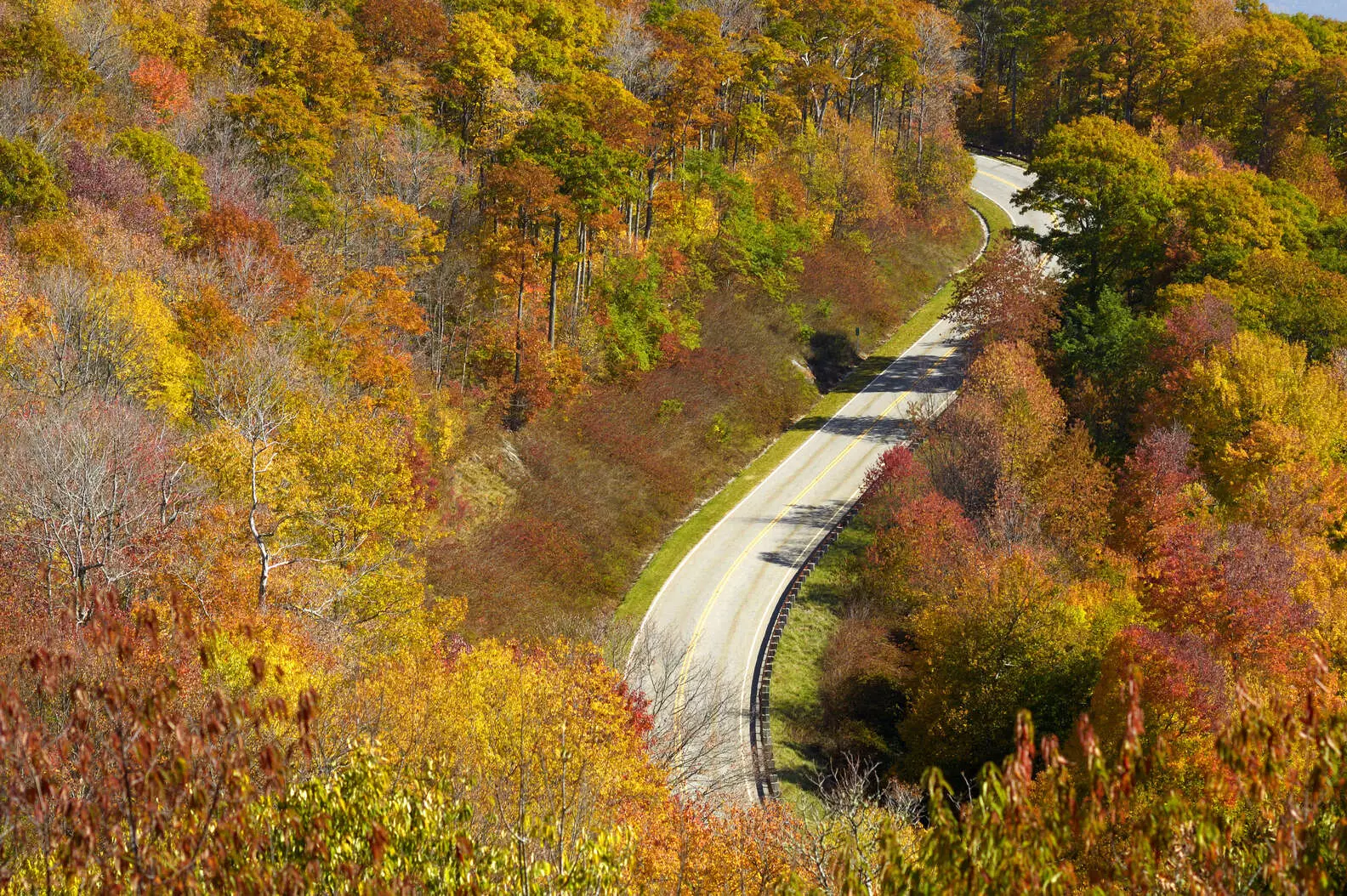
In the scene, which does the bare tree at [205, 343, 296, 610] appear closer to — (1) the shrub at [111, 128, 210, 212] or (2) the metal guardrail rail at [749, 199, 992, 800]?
(1) the shrub at [111, 128, 210, 212]

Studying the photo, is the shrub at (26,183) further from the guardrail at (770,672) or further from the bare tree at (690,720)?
the guardrail at (770,672)

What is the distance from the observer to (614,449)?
55219 millimetres

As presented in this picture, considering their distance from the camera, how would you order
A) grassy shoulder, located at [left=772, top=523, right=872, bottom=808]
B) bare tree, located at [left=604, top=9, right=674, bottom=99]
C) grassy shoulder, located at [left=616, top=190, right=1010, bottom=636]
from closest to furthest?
grassy shoulder, located at [left=772, top=523, right=872, bottom=808]
grassy shoulder, located at [left=616, top=190, right=1010, bottom=636]
bare tree, located at [left=604, top=9, right=674, bottom=99]

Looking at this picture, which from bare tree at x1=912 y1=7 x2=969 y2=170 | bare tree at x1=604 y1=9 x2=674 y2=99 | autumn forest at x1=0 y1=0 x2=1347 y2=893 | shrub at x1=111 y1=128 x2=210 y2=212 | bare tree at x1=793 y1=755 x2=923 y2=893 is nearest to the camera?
autumn forest at x1=0 y1=0 x2=1347 y2=893

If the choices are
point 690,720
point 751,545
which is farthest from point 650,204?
point 690,720

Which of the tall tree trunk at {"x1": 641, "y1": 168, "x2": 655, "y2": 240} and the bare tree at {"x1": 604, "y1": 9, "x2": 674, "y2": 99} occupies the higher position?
the bare tree at {"x1": 604, "y1": 9, "x2": 674, "y2": 99}

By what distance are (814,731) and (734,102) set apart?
162 ft

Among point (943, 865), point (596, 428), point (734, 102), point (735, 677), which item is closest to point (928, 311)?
point (734, 102)

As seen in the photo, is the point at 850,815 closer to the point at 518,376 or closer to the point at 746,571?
the point at 746,571

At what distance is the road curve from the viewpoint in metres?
38.8

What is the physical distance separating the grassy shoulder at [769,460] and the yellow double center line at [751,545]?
7.86ft

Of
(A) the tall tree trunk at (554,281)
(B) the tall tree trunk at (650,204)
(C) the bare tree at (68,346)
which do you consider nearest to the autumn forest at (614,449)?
(C) the bare tree at (68,346)

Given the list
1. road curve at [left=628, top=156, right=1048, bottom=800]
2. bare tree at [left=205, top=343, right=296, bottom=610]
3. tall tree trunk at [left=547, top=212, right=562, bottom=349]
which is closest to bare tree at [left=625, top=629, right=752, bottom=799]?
road curve at [left=628, top=156, right=1048, bottom=800]

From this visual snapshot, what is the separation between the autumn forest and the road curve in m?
1.27
